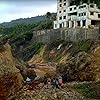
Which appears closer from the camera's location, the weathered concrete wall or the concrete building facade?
the weathered concrete wall

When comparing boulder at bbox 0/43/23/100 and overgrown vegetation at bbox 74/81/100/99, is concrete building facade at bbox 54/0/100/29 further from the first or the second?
boulder at bbox 0/43/23/100

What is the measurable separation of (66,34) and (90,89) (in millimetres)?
66411

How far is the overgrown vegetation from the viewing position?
163ft

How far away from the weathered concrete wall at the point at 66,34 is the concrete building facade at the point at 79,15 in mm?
3927

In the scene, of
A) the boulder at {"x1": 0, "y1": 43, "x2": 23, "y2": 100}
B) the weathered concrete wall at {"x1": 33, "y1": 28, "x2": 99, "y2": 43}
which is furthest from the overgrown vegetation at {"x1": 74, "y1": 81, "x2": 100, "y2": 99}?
the weathered concrete wall at {"x1": 33, "y1": 28, "x2": 99, "y2": 43}

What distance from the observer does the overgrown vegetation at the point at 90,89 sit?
163ft

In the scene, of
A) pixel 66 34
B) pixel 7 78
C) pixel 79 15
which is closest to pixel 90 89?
pixel 7 78

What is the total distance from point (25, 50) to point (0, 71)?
96.6m

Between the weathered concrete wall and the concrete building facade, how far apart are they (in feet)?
12.9

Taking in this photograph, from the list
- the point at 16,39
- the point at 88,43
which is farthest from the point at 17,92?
the point at 16,39

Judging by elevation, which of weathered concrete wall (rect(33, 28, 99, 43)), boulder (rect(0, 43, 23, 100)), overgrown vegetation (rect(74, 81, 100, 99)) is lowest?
weathered concrete wall (rect(33, 28, 99, 43))

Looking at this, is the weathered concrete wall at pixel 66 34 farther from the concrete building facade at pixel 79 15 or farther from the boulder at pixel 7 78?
the boulder at pixel 7 78

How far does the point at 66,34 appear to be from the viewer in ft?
388

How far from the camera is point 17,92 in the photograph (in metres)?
42.0
